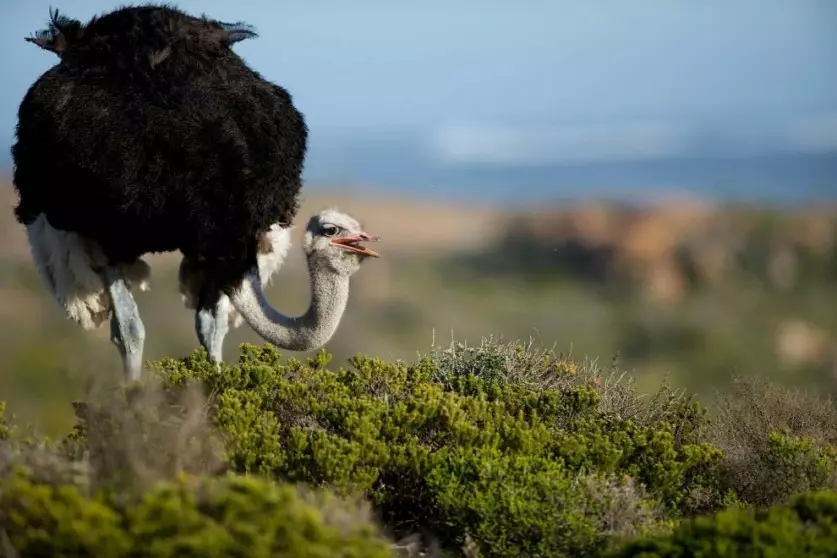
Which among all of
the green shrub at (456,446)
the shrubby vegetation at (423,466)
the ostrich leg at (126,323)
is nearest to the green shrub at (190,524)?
the shrubby vegetation at (423,466)

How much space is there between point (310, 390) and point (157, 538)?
2.46 meters

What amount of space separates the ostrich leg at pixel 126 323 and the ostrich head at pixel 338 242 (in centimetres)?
114

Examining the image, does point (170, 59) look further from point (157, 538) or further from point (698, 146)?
point (698, 146)

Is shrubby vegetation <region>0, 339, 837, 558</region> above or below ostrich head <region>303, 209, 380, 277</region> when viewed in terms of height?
below

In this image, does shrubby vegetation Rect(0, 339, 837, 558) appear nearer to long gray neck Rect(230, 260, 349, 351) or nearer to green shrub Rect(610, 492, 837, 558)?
green shrub Rect(610, 492, 837, 558)

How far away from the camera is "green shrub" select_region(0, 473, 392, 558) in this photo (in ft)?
13.6

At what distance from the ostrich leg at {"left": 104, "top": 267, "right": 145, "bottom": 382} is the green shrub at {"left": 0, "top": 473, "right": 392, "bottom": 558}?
9.88 ft

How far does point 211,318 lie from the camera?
7.66 meters

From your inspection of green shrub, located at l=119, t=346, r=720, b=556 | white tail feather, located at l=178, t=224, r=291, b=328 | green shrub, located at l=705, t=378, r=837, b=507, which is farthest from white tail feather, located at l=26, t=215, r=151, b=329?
green shrub, located at l=705, t=378, r=837, b=507

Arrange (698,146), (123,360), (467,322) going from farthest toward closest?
1. (698,146)
2. (467,322)
3. (123,360)

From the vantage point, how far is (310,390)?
6.60 m

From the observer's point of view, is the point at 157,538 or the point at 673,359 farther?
the point at 673,359

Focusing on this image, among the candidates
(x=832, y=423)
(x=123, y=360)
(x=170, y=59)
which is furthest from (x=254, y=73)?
(x=832, y=423)

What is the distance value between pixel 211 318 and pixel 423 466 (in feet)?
7.22
